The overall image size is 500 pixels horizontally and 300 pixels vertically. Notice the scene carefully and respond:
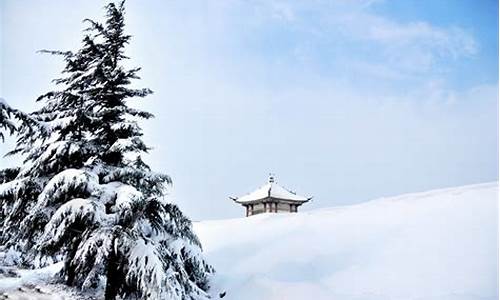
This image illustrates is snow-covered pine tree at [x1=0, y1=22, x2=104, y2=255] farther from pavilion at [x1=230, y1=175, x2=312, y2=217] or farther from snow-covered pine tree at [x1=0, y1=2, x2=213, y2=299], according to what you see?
pavilion at [x1=230, y1=175, x2=312, y2=217]

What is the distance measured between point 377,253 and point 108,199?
24.9ft

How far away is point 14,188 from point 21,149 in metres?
2.22

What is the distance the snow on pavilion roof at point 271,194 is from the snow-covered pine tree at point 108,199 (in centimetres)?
2005

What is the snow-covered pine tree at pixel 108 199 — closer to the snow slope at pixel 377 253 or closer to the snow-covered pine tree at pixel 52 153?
the snow-covered pine tree at pixel 52 153

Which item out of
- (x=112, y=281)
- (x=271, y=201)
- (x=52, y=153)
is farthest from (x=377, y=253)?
(x=271, y=201)

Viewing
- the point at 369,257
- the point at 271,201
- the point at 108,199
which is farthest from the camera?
the point at 271,201

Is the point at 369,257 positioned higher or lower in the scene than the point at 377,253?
lower

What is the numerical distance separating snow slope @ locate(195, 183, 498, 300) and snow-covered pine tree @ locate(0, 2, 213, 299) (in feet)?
9.47

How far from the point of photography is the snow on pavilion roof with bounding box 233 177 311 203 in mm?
30906

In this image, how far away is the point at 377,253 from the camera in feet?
39.2

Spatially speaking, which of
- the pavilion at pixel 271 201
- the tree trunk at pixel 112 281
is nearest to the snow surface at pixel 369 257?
the tree trunk at pixel 112 281

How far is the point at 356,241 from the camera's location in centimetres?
1330

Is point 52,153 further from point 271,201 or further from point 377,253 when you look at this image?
point 271,201

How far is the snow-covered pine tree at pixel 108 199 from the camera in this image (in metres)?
8.22
